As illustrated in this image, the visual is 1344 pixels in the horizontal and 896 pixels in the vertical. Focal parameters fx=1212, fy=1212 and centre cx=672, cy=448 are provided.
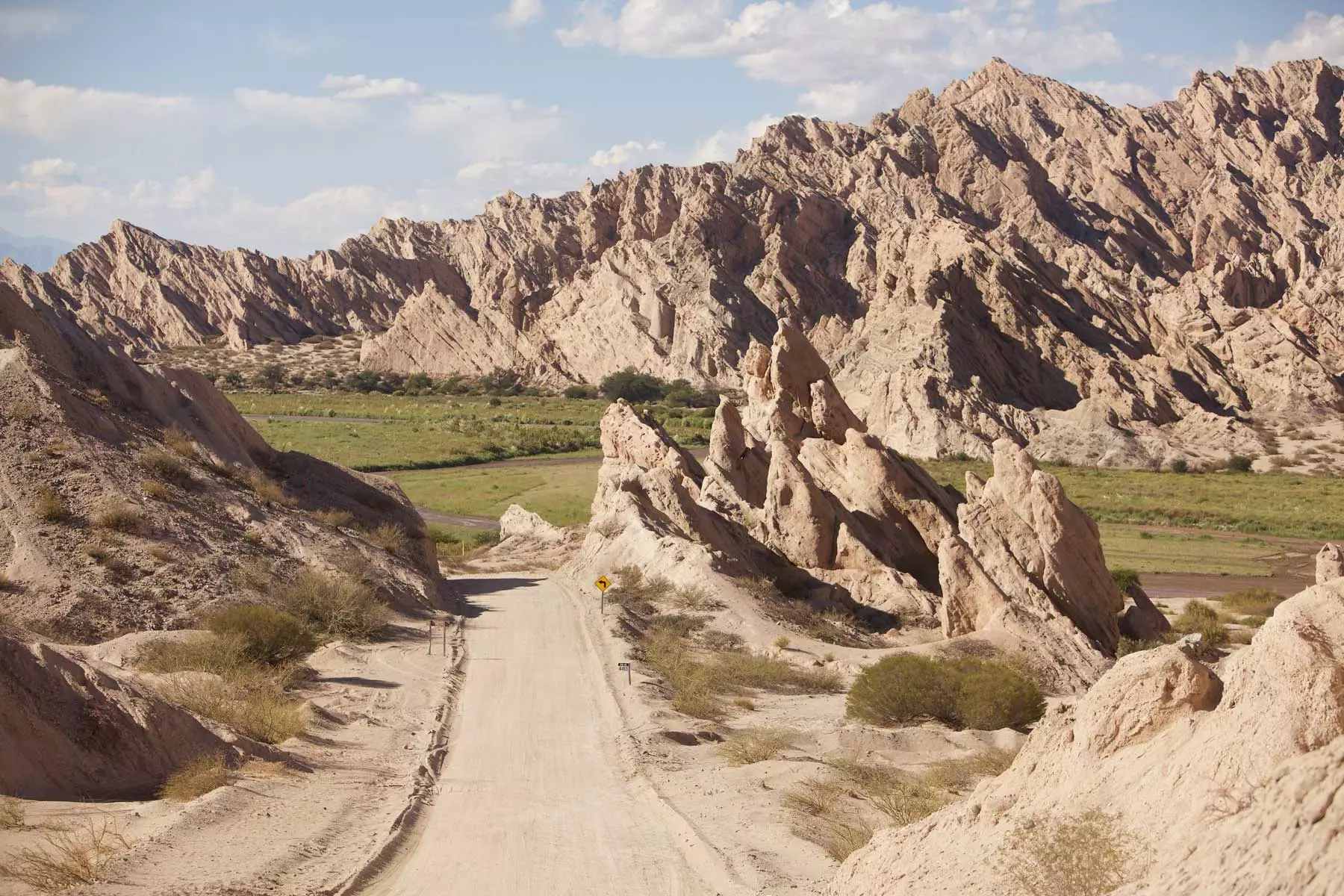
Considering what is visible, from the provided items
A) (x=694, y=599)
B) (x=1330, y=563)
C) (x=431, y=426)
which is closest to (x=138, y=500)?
(x=694, y=599)

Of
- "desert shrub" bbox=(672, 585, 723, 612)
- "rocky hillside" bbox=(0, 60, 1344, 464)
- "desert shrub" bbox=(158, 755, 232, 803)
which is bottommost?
"desert shrub" bbox=(672, 585, 723, 612)

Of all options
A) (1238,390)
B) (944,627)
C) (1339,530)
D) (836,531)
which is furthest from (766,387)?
(1238,390)

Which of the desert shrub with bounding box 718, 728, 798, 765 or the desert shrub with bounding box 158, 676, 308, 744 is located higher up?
the desert shrub with bounding box 158, 676, 308, 744

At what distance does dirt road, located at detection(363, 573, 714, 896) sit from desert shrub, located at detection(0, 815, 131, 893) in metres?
2.41

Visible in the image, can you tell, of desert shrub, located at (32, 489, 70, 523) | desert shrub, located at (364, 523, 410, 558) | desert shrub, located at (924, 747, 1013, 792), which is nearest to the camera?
desert shrub, located at (924, 747, 1013, 792)

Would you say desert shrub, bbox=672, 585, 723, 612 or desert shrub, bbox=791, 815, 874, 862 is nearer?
desert shrub, bbox=791, 815, 874, 862

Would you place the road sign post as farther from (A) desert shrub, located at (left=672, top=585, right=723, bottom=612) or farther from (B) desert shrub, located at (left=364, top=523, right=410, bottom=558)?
(B) desert shrub, located at (left=364, top=523, right=410, bottom=558)

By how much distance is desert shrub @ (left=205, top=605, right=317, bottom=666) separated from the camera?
20.8 m

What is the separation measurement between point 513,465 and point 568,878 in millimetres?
65404

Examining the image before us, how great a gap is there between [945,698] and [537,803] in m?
7.82

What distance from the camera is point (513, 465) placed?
7675 centimetres

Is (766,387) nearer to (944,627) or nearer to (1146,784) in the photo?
(944,627)

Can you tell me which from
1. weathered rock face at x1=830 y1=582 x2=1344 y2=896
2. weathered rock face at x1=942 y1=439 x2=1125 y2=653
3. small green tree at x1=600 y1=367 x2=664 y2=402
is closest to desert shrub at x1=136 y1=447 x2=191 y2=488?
weathered rock face at x1=942 y1=439 x2=1125 y2=653

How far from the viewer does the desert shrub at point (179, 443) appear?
95.3ft
